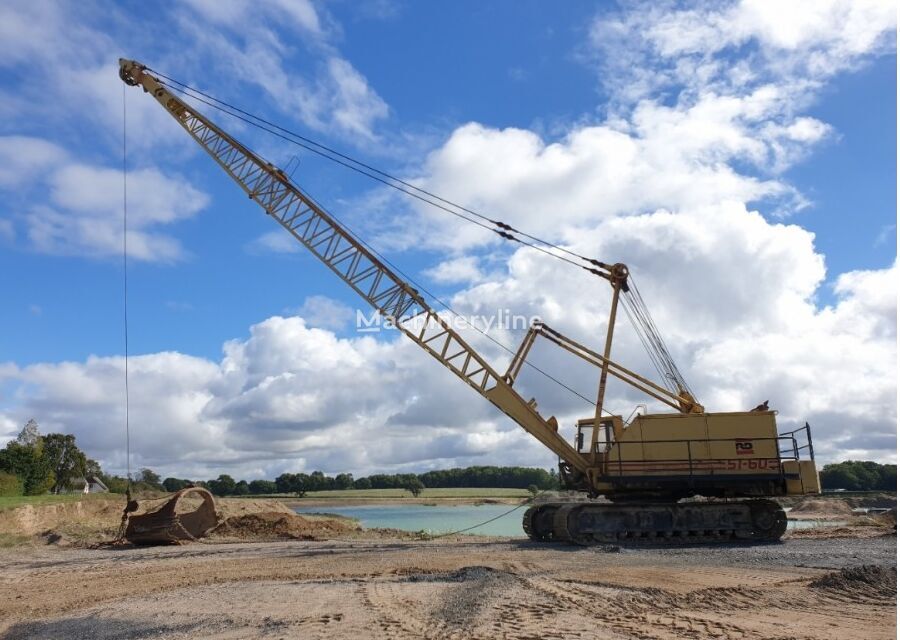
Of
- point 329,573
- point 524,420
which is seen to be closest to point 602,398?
point 524,420

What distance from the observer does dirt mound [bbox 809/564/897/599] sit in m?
10.6

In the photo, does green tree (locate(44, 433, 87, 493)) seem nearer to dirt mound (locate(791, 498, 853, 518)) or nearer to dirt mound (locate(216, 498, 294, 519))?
dirt mound (locate(216, 498, 294, 519))

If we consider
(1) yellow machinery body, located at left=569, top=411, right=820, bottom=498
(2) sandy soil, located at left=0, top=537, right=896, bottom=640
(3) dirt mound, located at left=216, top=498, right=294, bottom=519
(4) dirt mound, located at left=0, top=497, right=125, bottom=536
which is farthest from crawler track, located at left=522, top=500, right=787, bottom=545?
(4) dirt mound, located at left=0, top=497, right=125, bottom=536

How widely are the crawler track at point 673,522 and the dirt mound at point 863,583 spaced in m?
8.44

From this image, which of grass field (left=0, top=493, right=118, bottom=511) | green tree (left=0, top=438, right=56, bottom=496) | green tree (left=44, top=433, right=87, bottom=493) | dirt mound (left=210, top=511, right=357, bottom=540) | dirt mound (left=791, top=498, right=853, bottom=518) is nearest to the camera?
dirt mound (left=210, top=511, right=357, bottom=540)

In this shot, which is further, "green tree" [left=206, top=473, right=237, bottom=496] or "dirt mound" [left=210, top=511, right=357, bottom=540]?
"green tree" [left=206, top=473, right=237, bottom=496]

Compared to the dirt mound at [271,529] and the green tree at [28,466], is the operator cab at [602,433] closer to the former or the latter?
the dirt mound at [271,529]

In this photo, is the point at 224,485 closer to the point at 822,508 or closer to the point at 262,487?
the point at 262,487

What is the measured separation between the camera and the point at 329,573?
525 inches

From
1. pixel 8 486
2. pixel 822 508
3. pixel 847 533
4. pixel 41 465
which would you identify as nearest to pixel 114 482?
pixel 41 465

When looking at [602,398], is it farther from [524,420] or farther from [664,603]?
[664,603]

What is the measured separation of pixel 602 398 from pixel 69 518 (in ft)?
79.4

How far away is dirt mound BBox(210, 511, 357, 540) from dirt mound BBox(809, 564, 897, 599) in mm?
15894

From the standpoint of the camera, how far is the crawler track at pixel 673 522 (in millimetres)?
19906
